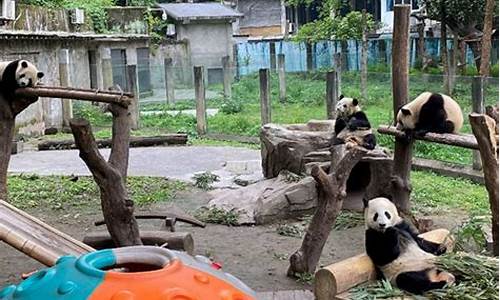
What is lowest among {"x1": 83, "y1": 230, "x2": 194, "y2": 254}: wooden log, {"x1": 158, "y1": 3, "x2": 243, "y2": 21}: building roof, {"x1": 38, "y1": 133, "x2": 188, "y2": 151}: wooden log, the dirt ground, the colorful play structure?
the dirt ground

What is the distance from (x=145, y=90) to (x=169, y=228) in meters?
12.4

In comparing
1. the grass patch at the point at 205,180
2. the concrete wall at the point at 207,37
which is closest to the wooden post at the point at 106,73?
the concrete wall at the point at 207,37

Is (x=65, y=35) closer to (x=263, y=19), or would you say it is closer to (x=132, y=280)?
(x=132, y=280)

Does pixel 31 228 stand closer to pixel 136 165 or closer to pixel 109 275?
pixel 109 275

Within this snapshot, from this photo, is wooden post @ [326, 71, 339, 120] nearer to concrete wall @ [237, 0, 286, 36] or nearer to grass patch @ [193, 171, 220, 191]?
grass patch @ [193, 171, 220, 191]

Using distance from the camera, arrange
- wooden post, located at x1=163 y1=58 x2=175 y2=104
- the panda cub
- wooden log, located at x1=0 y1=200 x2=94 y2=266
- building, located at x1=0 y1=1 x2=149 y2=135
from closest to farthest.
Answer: wooden log, located at x1=0 y1=200 x2=94 y2=266 < the panda cub < building, located at x1=0 y1=1 x2=149 y2=135 < wooden post, located at x1=163 y1=58 x2=175 y2=104

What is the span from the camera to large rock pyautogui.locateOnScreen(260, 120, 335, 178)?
8859 millimetres

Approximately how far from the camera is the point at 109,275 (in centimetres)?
219

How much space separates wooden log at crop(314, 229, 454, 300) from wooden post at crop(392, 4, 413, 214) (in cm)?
281

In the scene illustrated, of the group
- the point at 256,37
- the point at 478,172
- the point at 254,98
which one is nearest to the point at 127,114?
the point at 478,172

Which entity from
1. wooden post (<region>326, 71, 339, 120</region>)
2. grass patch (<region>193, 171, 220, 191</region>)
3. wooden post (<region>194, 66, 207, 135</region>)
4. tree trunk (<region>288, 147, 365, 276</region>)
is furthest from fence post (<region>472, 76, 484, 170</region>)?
wooden post (<region>194, 66, 207, 135</region>)

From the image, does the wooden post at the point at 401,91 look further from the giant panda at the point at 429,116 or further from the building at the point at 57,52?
the building at the point at 57,52

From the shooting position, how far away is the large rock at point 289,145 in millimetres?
8859

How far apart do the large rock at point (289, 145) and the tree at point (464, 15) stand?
7875 millimetres
